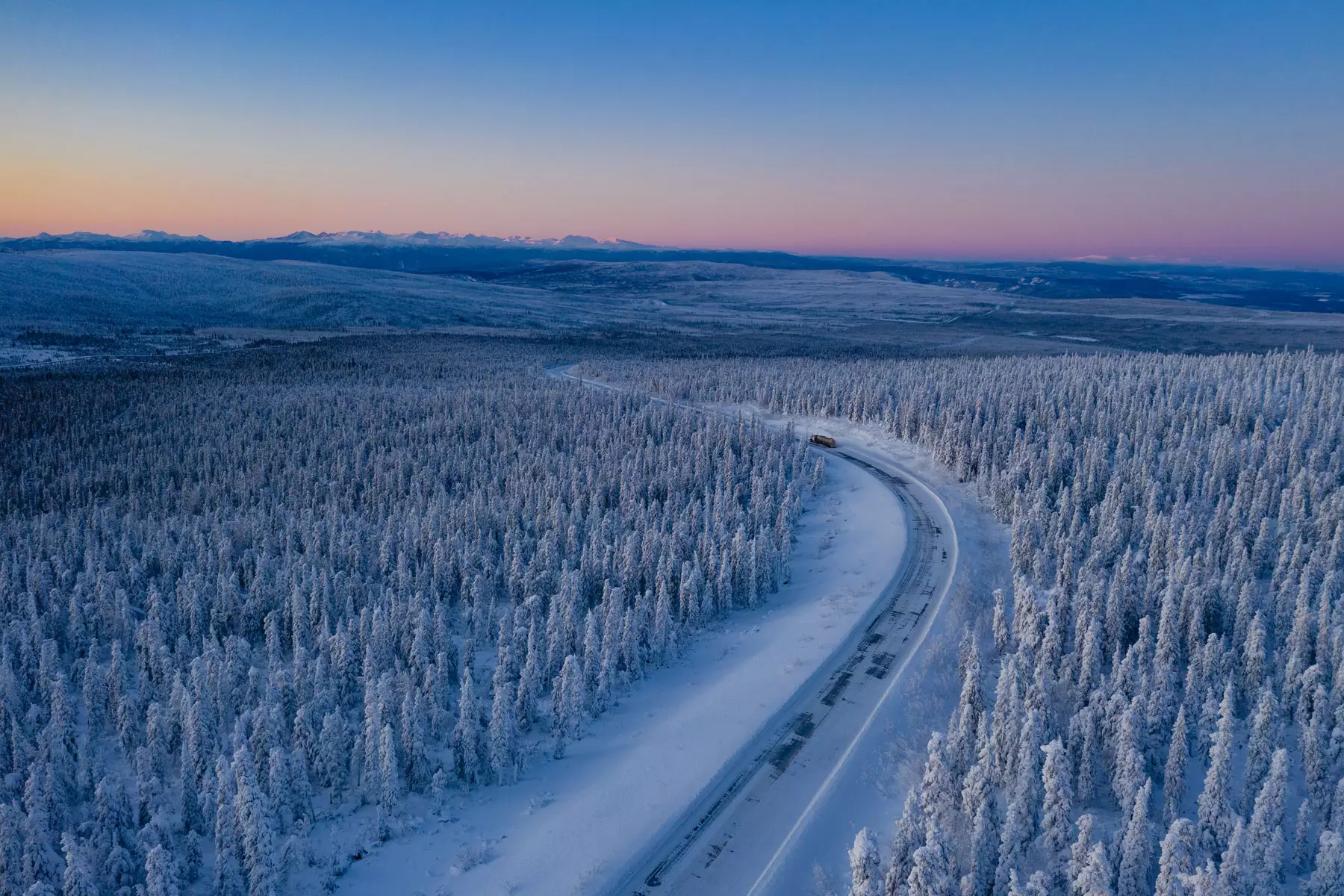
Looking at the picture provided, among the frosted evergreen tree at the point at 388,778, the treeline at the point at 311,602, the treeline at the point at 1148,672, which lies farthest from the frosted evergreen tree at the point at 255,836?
the treeline at the point at 1148,672

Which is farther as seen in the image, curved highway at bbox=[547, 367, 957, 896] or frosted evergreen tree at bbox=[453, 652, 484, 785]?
frosted evergreen tree at bbox=[453, 652, 484, 785]

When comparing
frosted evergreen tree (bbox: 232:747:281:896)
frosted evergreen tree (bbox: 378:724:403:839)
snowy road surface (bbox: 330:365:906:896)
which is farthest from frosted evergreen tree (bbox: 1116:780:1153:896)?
frosted evergreen tree (bbox: 232:747:281:896)

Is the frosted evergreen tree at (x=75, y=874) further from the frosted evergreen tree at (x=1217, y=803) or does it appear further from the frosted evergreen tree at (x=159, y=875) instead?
the frosted evergreen tree at (x=1217, y=803)

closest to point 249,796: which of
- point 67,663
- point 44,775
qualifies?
point 44,775

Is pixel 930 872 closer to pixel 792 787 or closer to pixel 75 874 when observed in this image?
pixel 792 787

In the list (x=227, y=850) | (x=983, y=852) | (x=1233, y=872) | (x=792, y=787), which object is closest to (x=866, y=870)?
(x=983, y=852)

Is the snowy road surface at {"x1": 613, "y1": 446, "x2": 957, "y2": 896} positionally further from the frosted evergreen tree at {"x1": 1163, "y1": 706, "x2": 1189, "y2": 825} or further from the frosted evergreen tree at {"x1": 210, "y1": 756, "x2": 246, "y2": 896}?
the frosted evergreen tree at {"x1": 210, "y1": 756, "x2": 246, "y2": 896}

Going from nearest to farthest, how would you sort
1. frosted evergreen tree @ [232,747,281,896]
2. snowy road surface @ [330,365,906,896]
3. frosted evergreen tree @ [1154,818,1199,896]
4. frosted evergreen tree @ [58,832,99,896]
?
frosted evergreen tree @ [1154,818,1199,896] → frosted evergreen tree @ [58,832,99,896] → frosted evergreen tree @ [232,747,281,896] → snowy road surface @ [330,365,906,896]
